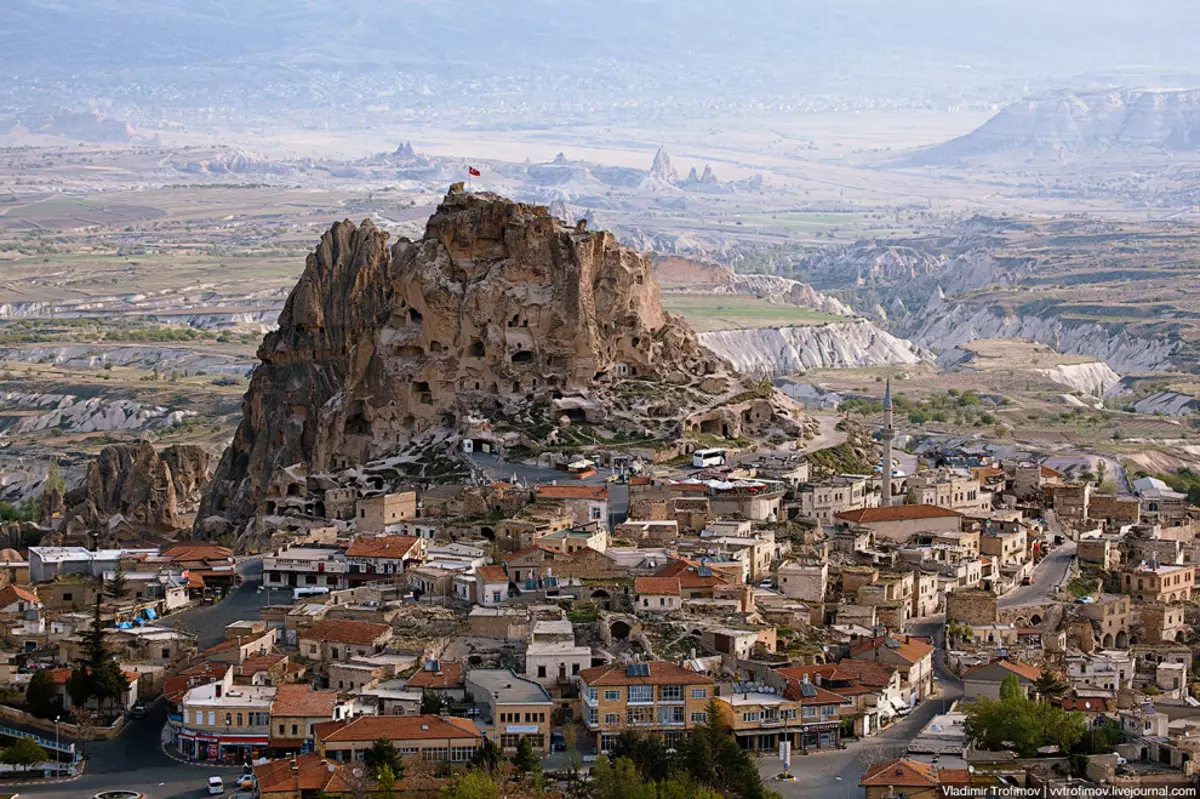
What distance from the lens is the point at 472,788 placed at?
125 ft

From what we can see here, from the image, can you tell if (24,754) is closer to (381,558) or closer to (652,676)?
(652,676)

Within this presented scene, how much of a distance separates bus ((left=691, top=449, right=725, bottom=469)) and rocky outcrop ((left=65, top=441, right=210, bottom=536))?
16.0 metres

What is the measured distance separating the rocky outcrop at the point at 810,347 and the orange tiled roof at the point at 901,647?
81728 mm

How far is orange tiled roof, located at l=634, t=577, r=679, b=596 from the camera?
160 feet

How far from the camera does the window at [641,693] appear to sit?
42.4 metres

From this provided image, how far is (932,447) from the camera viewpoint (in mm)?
83625

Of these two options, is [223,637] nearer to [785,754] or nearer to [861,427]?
[785,754]

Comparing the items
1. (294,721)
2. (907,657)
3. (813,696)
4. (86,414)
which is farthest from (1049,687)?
(86,414)

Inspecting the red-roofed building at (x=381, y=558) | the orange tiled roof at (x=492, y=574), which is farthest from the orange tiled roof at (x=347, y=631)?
the red-roofed building at (x=381, y=558)

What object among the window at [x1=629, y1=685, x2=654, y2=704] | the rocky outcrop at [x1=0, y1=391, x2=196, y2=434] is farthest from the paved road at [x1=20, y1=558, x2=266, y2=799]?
the rocky outcrop at [x1=0, y1=391, x2=196, y2=434]

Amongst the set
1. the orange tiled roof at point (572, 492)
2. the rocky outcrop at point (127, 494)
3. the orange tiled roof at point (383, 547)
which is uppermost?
the orange tiled roof at point (572, 492)

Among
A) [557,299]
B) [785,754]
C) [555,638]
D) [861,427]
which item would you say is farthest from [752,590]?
[861,427]

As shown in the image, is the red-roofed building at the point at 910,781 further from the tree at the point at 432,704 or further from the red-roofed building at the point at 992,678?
the tree at the point at 432,704

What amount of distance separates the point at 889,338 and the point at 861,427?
7310cm
